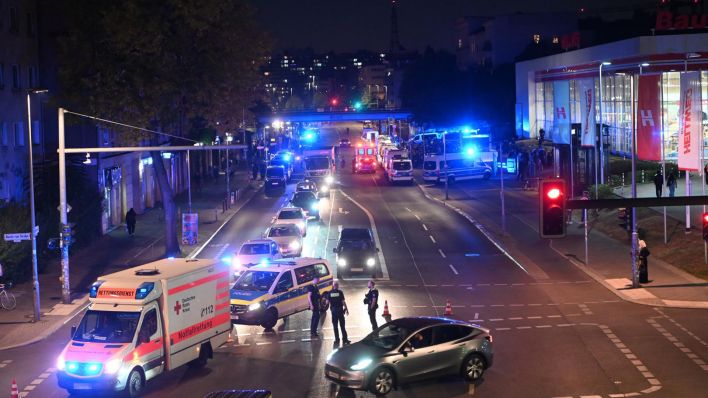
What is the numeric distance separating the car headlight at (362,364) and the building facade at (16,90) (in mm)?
33120

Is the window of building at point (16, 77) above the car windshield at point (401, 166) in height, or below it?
above

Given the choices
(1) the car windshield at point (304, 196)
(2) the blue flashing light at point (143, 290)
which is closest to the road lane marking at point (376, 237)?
(1) the car windshield at point (304, 196)

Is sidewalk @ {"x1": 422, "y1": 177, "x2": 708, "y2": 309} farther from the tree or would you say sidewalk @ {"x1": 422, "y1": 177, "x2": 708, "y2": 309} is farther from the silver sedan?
the tree

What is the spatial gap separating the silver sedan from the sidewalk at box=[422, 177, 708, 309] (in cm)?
1238

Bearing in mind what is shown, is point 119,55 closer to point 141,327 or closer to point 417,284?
point 417,284

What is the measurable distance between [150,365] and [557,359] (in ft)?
35.0

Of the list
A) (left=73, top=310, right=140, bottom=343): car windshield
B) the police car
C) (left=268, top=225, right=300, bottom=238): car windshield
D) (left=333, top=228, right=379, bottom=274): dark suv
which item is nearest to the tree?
(left=268, top=225, right=300, bottom=238): car windshield

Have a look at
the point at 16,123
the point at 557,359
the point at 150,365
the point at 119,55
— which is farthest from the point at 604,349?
the point at 16,123

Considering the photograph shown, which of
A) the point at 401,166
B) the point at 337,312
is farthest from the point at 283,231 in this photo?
the point at 401,166

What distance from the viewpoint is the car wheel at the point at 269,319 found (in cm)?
2820

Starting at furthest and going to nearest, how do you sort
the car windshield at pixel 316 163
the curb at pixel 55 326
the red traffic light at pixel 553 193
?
1. the car windshield at pixel 316 163
2. the curb at pixel 55 326
3. the red traffic light at pixel 553 193

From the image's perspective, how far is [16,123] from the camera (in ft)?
169

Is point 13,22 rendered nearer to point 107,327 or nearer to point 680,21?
point 107,327

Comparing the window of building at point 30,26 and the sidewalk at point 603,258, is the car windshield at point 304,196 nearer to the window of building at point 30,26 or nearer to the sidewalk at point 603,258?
the sidewalk at point 603,258
